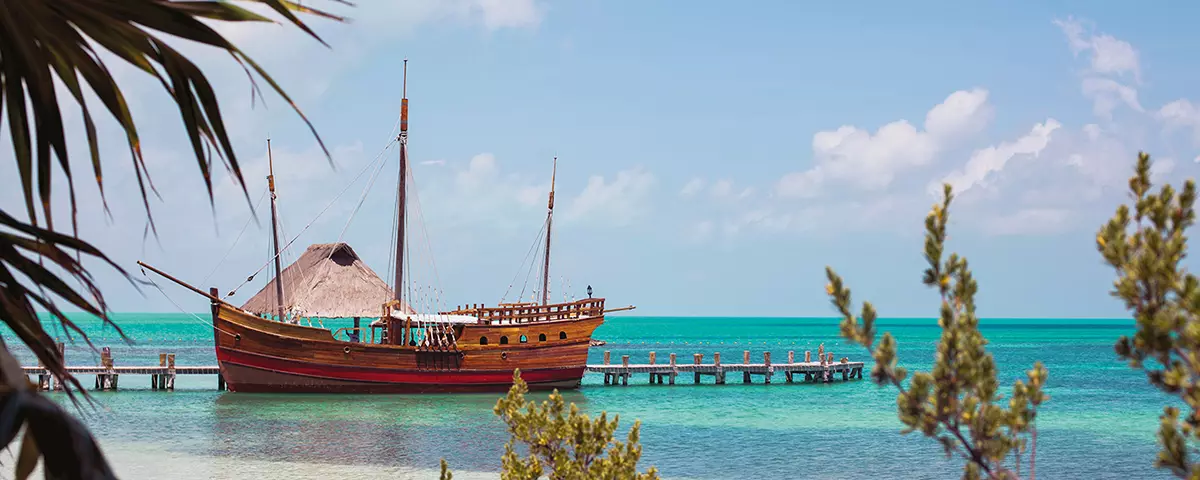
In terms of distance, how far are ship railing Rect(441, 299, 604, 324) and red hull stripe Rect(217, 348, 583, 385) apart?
5.59ft

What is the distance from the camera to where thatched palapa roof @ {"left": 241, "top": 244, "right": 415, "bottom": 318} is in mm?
39500

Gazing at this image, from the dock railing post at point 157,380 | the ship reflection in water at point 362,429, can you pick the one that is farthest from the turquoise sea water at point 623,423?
the dock railing post at point 157,380

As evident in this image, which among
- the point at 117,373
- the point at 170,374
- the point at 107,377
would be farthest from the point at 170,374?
the point at 107,377

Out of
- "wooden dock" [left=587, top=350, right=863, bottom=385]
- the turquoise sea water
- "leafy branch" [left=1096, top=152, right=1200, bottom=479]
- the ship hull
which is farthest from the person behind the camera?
"wooden dock" [left=587, top=350, right=863, bottom=385]

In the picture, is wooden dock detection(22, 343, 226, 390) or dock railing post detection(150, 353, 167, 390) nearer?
wooden dock detection(22, 343, 226, 390)

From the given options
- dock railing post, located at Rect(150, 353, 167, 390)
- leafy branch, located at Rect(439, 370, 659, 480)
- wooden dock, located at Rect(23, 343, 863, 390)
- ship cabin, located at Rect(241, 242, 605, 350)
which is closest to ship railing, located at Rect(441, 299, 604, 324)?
ship cabin, located at Rect(241, 242, 605, 350)

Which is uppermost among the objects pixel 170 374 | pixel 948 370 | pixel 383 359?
pixel 948 370

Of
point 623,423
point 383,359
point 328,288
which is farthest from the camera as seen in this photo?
point 328,288

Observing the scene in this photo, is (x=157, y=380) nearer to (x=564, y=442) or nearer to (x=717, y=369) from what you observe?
(x=717, y=369)

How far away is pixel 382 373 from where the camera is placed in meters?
35.7

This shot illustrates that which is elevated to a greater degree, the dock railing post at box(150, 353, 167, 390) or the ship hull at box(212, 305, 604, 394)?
the ship hull at box(212, 305, 604, 394)

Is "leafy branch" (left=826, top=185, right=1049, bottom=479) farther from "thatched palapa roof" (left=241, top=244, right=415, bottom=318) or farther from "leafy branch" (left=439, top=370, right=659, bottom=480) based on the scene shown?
"thatched palapa roof" (left=241, top=244, right=415, bottom=318)

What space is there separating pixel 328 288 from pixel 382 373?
5538mm

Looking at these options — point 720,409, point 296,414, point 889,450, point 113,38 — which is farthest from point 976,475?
point 720,409
